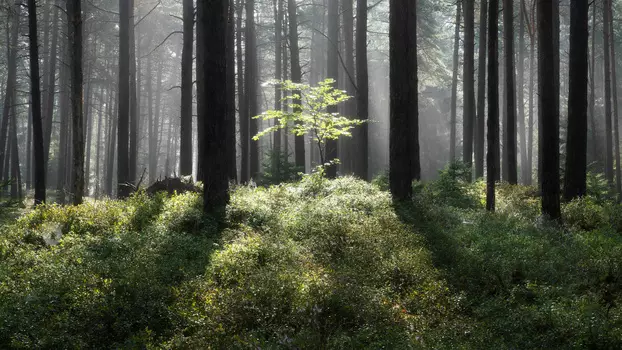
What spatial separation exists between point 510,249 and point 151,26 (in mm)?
39157

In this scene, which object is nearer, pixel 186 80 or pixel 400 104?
pixel 400 104

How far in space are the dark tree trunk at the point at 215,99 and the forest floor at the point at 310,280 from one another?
2.91 feet

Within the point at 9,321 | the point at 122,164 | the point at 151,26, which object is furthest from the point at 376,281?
the point at 151,26

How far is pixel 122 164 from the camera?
21188 millimetres

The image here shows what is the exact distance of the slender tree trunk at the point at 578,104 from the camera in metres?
14.0

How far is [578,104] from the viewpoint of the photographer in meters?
14.1

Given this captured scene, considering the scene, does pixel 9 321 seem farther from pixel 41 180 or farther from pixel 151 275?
pixel 41 180

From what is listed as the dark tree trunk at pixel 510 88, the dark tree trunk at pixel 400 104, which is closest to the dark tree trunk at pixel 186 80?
the dark tree trunk at pixel 400 104

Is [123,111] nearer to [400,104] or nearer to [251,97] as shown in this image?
[251,97]

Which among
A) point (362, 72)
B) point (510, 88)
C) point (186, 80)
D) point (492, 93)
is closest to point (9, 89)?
point (186, 80)

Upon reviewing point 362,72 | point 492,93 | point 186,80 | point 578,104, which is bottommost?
point 578,104

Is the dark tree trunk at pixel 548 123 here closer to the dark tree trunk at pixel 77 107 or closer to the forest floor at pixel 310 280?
the forest floor at pixel 310 280

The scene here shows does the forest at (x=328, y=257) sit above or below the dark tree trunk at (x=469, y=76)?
below

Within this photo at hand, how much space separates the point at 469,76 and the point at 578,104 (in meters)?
9.48
